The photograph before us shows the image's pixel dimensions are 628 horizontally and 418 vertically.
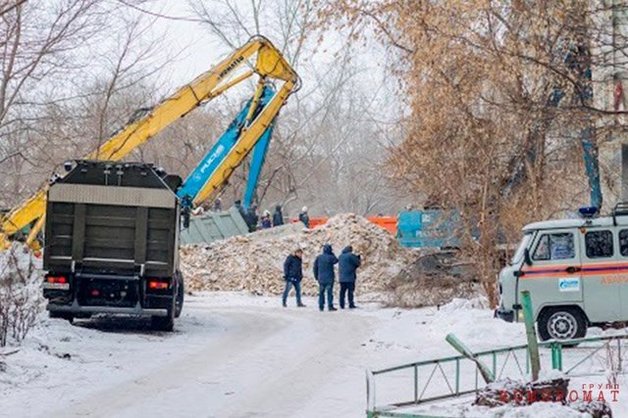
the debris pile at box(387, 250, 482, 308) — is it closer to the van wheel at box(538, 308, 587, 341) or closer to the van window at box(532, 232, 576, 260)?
the van window at box(532, 232, 576, 260)

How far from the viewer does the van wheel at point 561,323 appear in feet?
59.1

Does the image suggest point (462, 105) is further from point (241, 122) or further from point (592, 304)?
point (241, 122)

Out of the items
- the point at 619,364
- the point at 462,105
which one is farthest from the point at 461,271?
the point at 619,364

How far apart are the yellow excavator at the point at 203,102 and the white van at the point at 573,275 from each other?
1130 cm

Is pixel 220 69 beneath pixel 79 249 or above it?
above

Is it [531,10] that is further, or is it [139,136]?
[139,136]

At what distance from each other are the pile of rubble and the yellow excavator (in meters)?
6.44

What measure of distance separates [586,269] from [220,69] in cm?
1273

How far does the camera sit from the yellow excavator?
25422 millimetres

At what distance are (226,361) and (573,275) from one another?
21.1 ft

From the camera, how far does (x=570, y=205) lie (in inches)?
963

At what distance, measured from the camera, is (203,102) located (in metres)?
26.8

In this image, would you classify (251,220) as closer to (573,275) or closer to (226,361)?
(573,275)

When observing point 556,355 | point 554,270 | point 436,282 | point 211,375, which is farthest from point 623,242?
point 436,282
